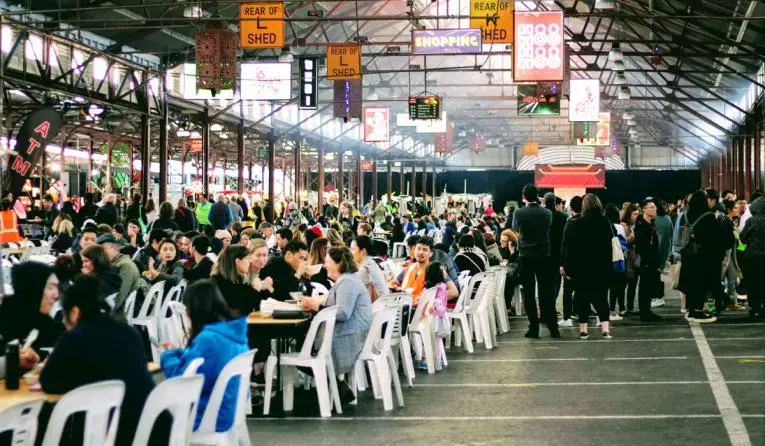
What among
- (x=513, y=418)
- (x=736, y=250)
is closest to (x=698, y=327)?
(x=736, y=250)

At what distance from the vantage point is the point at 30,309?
6.77 metres

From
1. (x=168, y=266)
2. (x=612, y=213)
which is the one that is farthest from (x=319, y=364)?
(x=612, y=213)

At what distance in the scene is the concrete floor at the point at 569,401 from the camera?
7926 millimetres

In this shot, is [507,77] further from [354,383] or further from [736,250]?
[354,383]

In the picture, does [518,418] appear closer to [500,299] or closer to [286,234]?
[286,234]

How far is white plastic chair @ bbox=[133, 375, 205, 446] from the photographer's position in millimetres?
4988

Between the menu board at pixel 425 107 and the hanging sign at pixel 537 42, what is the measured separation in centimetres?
1159

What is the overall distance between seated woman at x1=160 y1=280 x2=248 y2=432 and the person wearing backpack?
401 inches

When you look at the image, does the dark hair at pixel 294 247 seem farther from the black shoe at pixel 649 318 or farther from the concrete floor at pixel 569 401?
the black shoe at pixel 649 318

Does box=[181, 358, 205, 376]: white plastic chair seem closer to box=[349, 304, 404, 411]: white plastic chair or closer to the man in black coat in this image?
box=[349, 304, 404, 411]: white plastic chair

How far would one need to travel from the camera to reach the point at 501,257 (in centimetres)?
1756

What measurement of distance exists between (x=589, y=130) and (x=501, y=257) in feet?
67.5

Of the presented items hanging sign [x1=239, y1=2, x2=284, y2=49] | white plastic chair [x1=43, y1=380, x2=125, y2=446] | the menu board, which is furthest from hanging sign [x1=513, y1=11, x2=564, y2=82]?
white plastic chair [x1=43, y1=380, x2=125, y2=446]

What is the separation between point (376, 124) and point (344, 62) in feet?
43.5
